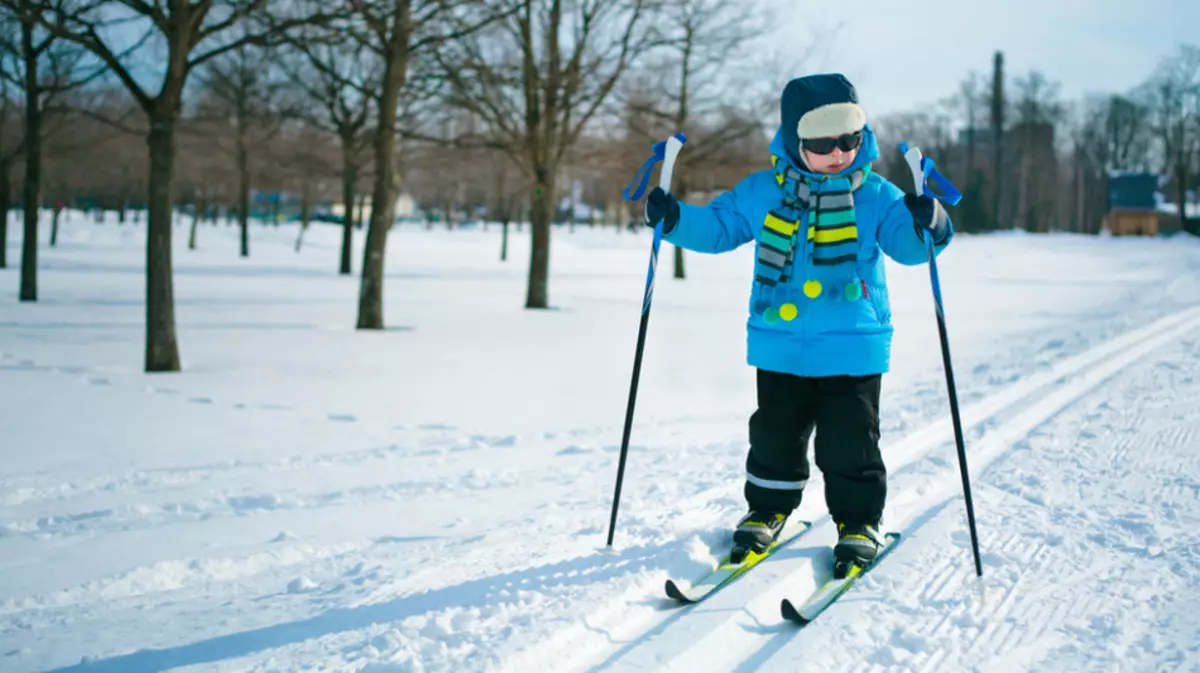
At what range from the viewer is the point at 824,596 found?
3.10m

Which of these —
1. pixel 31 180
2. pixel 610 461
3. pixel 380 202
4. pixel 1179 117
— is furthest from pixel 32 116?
pixel 1179 117

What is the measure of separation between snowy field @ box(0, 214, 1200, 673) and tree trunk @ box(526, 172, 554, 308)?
5553 mm

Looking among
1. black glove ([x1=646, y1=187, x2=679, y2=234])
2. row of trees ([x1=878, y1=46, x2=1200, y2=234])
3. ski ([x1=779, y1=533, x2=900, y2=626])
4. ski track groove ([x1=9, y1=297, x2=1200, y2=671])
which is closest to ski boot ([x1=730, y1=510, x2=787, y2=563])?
ski track groove ([x1=9, y1=297, x2=1200, y2=671])

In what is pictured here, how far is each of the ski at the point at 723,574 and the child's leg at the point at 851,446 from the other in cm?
30

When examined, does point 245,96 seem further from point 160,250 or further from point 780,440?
point 780,440

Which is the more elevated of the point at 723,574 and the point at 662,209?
the point at 662,209

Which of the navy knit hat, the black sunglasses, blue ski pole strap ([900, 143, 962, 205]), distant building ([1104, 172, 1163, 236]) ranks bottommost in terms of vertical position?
blue ski pole strap ([900, 143, 962, 205])

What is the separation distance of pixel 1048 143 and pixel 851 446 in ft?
248

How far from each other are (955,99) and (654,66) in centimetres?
5690

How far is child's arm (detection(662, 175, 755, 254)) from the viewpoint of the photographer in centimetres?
348

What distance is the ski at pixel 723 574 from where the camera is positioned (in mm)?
3055


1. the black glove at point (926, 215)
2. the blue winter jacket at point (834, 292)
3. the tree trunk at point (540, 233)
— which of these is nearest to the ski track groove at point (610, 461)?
the blue winter jacket at point (834, 292)

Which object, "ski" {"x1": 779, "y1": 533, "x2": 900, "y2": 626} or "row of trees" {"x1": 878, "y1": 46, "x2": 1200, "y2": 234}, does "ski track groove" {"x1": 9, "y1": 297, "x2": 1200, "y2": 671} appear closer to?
"ski" {"x1": 779, "y1": 533, "x2": 900, "y2": 626}

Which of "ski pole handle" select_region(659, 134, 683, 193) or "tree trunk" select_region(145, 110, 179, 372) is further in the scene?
"tree trunk" select_region(145, 110, 179, 372)
